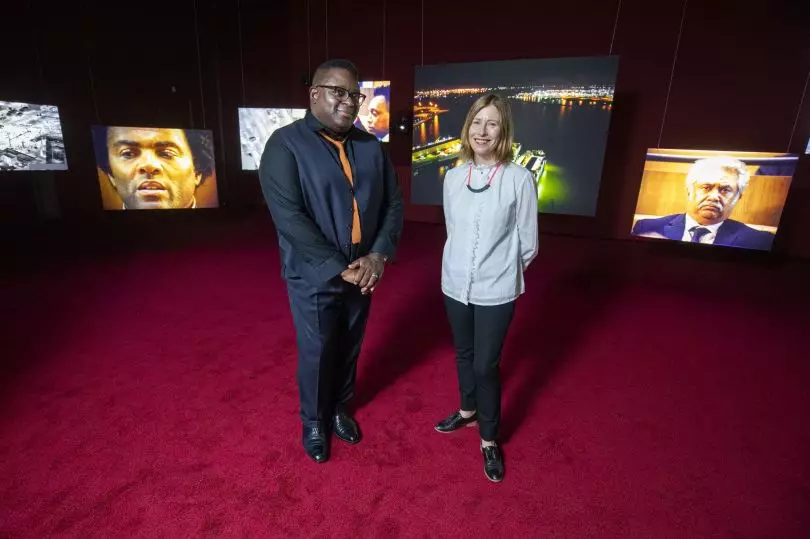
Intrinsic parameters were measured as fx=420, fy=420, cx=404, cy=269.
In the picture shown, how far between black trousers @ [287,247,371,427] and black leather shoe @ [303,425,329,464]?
1.5 inches

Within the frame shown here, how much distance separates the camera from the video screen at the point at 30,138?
553cm

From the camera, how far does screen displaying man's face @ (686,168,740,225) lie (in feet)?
17.6

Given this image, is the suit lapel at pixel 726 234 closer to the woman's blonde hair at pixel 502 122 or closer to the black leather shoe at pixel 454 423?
the black leather shoe at pixel 454 423

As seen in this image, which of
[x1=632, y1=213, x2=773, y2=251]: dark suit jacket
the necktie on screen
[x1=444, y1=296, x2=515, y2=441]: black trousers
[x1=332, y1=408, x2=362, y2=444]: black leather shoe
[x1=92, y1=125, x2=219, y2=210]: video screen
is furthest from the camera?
[x1=92, y1=125, x2=219, y2=210]: video screen

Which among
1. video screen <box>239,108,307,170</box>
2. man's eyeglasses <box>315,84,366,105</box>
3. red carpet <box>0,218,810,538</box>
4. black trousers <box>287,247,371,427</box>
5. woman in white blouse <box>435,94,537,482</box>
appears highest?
video screen <box>239,108,307,170</box>

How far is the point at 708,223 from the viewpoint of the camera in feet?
17.9

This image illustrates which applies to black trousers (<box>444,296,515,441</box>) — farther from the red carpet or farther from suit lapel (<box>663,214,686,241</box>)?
suit lapel (<box>663,214,686,241</box>)

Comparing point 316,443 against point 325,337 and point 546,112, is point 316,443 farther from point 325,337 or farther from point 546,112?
point 546,112

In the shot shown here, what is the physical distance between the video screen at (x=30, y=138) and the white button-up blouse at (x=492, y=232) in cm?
675

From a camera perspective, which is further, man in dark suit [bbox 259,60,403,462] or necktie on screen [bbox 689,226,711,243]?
necktie on screen [bbox 689,226,711,243]

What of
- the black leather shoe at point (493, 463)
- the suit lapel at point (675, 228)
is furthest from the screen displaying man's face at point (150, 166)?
the suit lapel at point (675, 228)

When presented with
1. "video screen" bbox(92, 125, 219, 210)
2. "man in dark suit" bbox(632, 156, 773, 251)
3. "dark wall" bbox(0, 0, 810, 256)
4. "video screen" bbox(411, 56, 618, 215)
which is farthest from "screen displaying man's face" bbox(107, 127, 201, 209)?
"man in dark suit" bbox(632, 156, 773, 251)

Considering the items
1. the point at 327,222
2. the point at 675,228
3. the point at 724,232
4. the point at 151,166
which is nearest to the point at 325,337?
the point at 327,222

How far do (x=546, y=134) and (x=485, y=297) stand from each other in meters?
5.37
